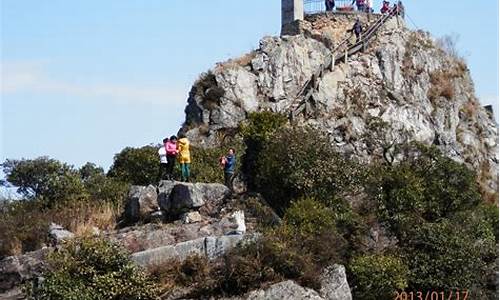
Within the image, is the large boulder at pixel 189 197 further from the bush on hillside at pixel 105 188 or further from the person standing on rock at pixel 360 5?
the person standing on rock at pixel 360 5

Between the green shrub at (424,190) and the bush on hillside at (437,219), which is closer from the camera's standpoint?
the bush on hillside at (437,219)

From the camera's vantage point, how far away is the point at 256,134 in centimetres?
2888

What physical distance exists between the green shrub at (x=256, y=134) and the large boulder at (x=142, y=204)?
426 centimetres

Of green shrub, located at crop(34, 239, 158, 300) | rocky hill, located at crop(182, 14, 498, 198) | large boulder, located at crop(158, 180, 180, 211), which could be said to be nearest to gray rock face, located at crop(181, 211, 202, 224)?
large boulder, located at crop(158, 180, 180, 211)

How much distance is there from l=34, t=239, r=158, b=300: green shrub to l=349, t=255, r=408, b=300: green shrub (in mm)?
4605

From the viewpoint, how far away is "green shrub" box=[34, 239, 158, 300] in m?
18.5

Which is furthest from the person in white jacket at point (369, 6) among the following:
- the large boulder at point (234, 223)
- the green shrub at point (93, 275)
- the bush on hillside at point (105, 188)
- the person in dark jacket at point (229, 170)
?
the green shrub at point (93, 275)

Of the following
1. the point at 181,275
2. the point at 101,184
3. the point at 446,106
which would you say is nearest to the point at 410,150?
the point at 101,184

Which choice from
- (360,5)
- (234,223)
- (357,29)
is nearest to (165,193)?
(234,223)

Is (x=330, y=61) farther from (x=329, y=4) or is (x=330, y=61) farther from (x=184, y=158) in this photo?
(x=184, y=158)

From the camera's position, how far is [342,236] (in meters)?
22.5

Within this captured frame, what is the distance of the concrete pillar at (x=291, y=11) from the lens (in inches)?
1576

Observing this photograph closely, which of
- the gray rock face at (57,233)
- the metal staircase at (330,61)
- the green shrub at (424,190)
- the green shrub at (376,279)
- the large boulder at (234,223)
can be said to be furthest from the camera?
the metal staircase at (330,61)

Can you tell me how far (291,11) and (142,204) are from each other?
18052mm
